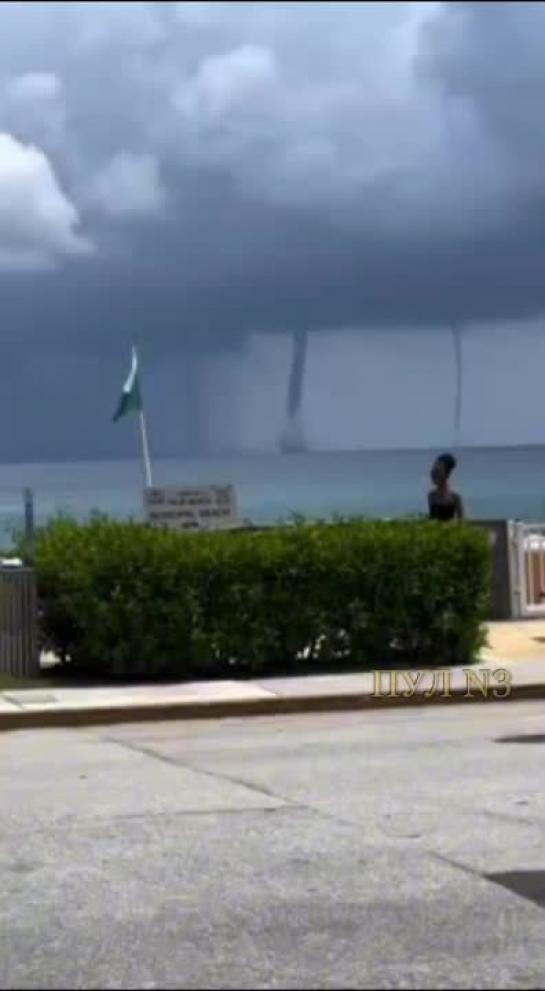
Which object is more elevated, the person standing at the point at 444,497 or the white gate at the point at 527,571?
the person standing at the point at 444,497

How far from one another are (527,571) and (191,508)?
488 cm

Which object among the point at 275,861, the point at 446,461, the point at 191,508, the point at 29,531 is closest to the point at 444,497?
the point at 446,461

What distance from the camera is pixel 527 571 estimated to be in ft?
68.6

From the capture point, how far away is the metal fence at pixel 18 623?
16.3 m

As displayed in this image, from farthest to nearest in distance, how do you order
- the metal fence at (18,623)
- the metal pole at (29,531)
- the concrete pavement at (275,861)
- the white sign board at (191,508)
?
the white sign board at (191,508)
the metal pole at (29,531)
the metal fence at (18,623)
the concrete pavement at (275,861)

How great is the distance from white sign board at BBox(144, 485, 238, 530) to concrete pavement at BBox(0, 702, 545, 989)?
454 cm

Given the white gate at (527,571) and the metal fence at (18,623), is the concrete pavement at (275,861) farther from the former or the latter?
the white gate at (527,571)

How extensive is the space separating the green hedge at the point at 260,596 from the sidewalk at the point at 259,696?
0.39 meters

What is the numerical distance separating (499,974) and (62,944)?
1.74 meters

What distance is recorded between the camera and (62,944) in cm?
699

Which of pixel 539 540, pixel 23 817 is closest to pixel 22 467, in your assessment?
pixel 539 540

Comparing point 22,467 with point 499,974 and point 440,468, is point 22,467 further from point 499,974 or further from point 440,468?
point 499,974

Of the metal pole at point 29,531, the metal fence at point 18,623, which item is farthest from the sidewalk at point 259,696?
the metal pole at point 29,531

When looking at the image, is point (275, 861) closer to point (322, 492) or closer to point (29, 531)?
point (29, 531)
